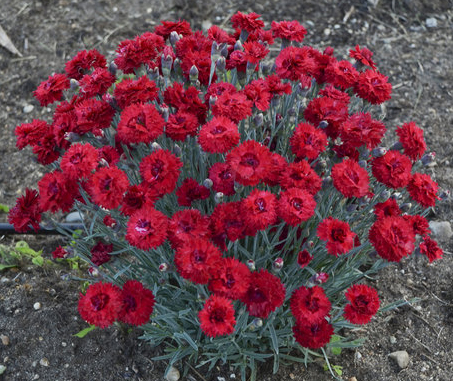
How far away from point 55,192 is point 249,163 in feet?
2.20

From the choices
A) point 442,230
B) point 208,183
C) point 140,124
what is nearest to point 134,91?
point 140,124

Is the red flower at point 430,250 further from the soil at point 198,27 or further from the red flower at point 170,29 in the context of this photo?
the red flower at point 170,29

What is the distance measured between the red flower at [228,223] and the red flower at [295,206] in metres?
0.13

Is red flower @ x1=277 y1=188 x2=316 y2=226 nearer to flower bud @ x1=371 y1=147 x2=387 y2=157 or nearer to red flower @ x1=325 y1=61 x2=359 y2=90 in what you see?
flower bud @ x1=371 y1=147 x2=387 y2=157

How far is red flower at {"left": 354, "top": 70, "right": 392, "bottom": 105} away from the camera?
191 cm

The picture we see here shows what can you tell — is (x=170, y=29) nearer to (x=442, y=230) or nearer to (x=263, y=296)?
(x=263, y=296)

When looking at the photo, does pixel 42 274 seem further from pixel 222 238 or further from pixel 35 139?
pixel 222 238

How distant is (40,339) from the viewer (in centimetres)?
232

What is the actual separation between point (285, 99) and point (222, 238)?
33.2 inches

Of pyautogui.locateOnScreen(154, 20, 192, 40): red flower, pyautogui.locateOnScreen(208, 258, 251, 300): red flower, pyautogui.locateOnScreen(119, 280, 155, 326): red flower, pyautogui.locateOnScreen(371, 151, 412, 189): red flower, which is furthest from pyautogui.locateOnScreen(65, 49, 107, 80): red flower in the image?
pyautogui.locateOnScreen(371, 151, 412, 189): red flower

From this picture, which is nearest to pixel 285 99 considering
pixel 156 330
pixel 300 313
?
pixel 300 313

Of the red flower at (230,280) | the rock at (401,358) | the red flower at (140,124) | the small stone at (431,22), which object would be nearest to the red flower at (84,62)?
the red flower at (140,124)

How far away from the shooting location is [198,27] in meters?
3.97

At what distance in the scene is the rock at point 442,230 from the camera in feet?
8.89
